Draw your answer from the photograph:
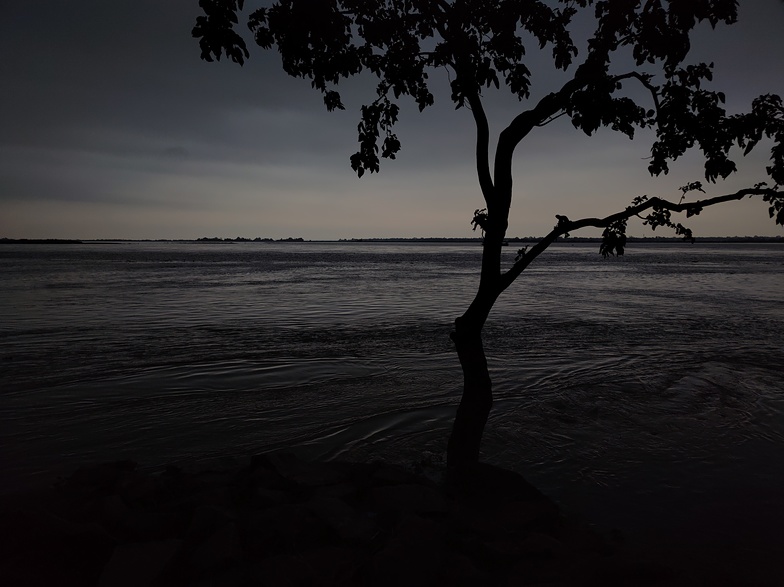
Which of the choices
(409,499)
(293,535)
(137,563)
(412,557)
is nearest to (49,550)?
(137,563)

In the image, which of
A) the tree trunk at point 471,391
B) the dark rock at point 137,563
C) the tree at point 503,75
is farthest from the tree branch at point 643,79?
the dark rock at point 137,563

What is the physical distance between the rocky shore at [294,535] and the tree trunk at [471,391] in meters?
1.57

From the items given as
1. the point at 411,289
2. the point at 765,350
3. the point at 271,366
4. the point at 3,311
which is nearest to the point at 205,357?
the point at 271,366

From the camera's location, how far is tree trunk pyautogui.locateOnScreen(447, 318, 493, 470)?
6.22m

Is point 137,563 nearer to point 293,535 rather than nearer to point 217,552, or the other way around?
point 217,552

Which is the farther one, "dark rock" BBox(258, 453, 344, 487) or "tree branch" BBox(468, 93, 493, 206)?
"tree branch" BBox(468, 93, 493, 206)

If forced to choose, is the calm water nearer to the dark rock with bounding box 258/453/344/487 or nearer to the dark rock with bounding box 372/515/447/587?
the dark rock with bounding box 258/453/344/487

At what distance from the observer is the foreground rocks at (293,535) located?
3076 millimetres

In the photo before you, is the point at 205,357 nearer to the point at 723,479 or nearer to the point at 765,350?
the point at 723,479

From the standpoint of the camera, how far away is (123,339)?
12000 millimetres

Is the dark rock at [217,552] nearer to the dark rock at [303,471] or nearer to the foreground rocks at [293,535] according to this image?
the foreground rocks at [293,535]

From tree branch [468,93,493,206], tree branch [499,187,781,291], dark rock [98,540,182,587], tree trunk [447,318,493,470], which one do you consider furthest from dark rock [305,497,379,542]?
tree branch [468,93,493,206]

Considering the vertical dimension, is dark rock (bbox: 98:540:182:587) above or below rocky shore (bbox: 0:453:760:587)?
above

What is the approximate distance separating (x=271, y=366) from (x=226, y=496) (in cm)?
569
